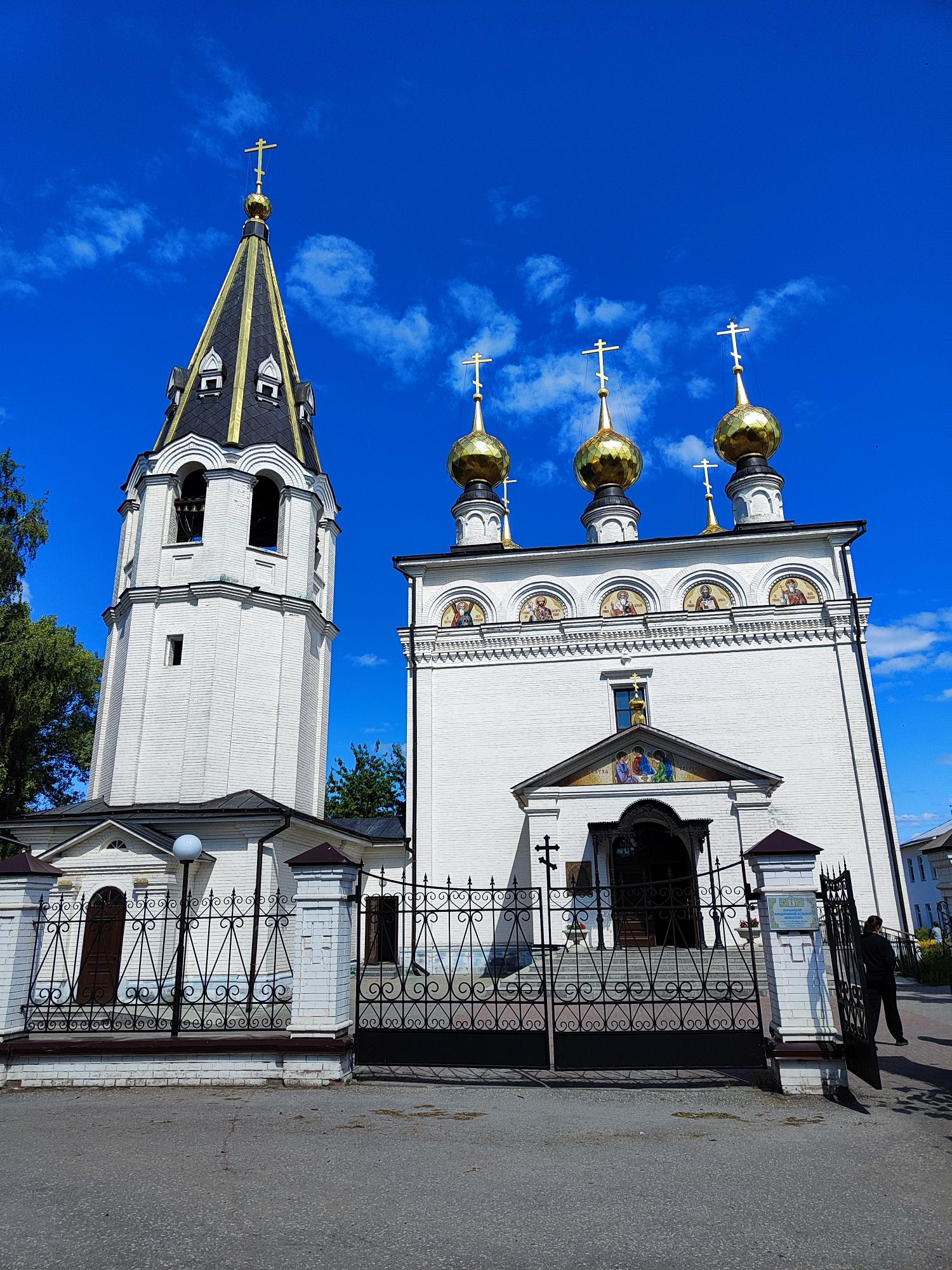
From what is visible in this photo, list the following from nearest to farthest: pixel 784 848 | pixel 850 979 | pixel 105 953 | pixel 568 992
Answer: pixel 850 979 → pixel 784 848 → pixel 568 992 → pixel 105 953

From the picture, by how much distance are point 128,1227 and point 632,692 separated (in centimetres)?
1674

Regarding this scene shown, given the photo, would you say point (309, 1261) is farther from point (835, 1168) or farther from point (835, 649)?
point (835, 649)

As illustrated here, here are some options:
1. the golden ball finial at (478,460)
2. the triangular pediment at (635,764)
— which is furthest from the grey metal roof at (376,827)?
the golden ball finial at (478,460)

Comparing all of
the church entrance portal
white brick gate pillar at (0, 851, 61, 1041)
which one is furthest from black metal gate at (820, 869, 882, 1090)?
the church entrance portal

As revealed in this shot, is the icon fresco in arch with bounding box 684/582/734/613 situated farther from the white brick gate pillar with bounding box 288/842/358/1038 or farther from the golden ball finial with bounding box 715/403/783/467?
the white brick gate pillar with bounding box 288/842/358/1038

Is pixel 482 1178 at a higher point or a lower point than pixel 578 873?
lower

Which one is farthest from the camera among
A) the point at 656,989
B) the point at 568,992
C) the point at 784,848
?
the point at 656,989

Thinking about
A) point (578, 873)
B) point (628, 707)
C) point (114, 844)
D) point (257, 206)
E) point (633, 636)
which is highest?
point (257, 206)

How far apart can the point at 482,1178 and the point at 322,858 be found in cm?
350

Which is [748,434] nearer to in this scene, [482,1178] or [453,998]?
[453,998]

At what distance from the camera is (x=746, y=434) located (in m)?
23.6

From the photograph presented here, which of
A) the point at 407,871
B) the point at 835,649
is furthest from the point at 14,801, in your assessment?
the point at 835,649

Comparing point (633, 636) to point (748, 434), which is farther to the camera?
point (748, 434)

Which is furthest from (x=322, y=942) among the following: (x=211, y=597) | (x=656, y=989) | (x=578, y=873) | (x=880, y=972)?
(x=211, y=597)
